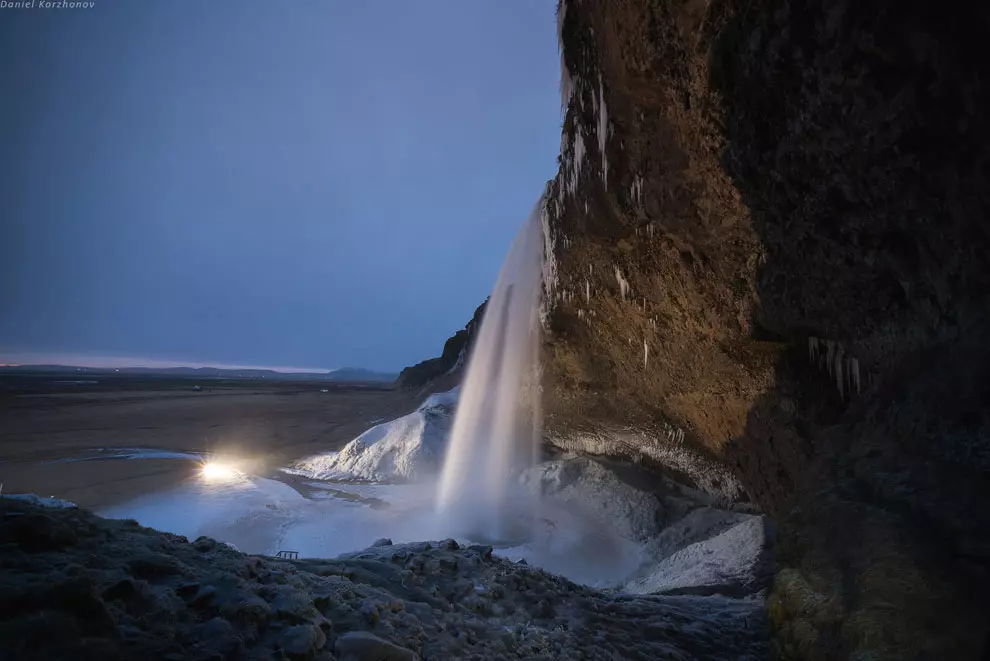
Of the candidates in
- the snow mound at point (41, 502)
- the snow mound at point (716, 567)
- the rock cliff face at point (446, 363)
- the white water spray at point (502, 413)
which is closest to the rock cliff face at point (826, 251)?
the snow mound at point (716, 567)

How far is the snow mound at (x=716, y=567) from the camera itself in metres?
4.75

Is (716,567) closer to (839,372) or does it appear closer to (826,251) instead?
(839,372)

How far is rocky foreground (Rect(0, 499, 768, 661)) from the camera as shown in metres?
1.48

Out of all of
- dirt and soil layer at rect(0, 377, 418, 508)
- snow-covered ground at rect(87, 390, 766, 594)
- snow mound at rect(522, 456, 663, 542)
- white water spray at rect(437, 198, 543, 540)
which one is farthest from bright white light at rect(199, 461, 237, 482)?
snow mound at rect(522, 456, 663, 542)

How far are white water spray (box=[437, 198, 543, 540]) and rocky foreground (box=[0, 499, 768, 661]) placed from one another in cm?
513

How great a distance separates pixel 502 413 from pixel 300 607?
8.76 metres

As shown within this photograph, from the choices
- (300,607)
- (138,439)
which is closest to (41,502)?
(300,607)

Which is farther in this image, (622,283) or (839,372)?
(622,283)

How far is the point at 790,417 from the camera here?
4.85 m

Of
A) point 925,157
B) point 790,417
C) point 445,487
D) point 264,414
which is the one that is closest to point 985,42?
point 925,157

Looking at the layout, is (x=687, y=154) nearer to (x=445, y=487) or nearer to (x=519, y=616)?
(x=519, y=616)

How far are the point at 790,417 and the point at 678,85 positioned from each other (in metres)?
3.53

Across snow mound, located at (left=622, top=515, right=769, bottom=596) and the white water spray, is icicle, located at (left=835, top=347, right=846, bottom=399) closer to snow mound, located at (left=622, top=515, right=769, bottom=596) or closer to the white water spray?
snow mound, located at (left=622, top=515, right=769, bottom=596)

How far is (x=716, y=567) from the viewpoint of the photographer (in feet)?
17.3
